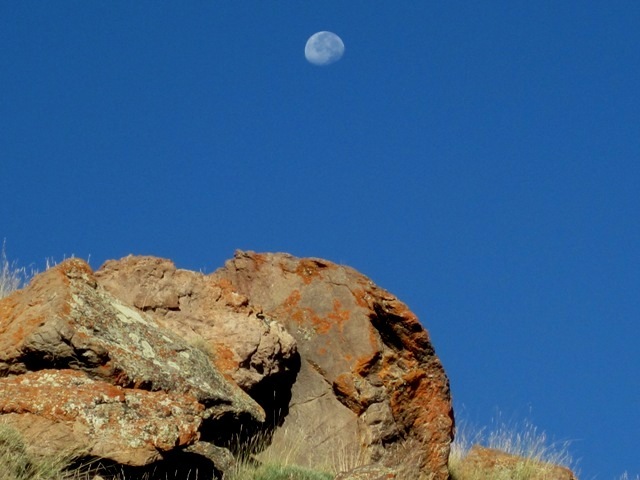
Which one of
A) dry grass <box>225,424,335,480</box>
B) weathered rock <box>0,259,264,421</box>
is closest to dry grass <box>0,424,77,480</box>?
weathered rock <box>0,259,264,421</box>

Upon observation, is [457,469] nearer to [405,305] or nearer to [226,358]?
[405,305]

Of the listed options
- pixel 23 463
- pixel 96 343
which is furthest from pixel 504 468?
pixel 23 463

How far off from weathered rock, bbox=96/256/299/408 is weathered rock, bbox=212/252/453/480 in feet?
1.24

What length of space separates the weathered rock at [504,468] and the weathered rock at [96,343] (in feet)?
10.9

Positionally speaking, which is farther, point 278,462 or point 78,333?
point 278,462

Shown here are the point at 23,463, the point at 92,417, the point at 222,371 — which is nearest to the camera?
the point at 23,463

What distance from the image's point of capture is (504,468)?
13141 millimetres

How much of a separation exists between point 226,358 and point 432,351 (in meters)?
2.65

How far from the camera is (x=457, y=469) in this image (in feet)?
43.6

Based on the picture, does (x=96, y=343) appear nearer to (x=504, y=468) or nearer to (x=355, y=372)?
(x=355, y=372)

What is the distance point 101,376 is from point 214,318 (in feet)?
9.46

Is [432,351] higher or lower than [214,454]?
higher

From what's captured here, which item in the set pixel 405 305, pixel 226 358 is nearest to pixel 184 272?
pixel 226 358

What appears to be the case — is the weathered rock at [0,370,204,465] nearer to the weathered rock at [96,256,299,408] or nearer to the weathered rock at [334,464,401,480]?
the weathered rock at [334,464,401,480]
